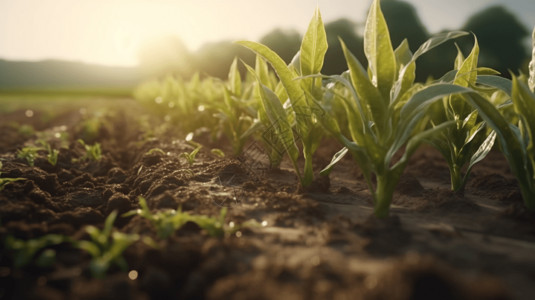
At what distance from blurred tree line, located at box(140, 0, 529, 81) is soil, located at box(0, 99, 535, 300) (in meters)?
16.2

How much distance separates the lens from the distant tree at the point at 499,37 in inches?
859

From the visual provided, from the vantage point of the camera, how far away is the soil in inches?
39.5

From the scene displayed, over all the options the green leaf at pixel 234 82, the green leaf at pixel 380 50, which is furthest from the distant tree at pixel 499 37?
the green leaf at pixel 380 50

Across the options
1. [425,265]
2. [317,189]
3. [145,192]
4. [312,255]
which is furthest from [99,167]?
[425,265]

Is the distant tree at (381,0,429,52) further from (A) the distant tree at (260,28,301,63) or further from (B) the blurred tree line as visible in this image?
(A) the distant tree at (260,28,301,63)

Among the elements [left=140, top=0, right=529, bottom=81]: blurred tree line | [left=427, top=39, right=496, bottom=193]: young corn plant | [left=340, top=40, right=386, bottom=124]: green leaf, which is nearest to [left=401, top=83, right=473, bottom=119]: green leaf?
[left=340, top=40, right=386, bottom=124]: green leaf

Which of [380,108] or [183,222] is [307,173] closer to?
[380,108]

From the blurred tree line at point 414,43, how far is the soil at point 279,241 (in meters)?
16.2

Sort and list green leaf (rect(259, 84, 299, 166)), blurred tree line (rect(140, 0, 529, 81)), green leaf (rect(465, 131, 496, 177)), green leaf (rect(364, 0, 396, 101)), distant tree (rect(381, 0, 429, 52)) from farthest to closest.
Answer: distant tree (rect(381, 0, 429, 52)) < blurred tree line (rect(140, 0, 529, 81)) < green leaf (rect(259, 84, 299, 166)) < green leaf (rect(465, 131, 496, 177)) < green leaf (rect(364, 0, 396, 101))

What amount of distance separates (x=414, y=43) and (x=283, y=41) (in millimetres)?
7983

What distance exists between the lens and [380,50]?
1.61 meters

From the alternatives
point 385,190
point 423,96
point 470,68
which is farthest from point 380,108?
point 470,68

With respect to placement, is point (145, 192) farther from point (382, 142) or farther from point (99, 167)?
point (382, 142)

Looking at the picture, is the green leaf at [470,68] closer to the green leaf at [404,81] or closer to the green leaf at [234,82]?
the green leaf at [404,81]
